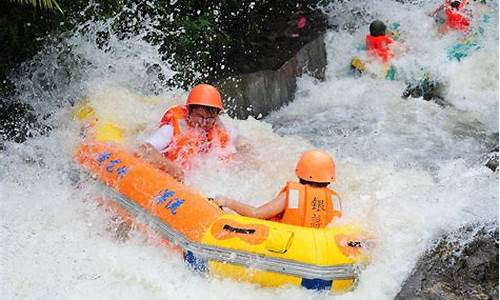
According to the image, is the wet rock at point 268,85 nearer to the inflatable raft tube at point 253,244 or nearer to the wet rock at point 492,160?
the wet rock at point 492,160

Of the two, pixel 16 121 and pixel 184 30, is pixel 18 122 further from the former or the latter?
pixel 184 30

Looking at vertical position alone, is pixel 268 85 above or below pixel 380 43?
below

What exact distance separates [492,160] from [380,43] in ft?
11.2

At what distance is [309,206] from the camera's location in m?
4.60

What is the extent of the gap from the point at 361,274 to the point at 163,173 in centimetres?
181

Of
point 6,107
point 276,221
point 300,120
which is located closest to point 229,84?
point 300,120

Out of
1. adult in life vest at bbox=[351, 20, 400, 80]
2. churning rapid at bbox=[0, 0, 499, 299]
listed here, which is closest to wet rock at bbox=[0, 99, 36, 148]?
Answer: churning rapid at bbox=[0, 0, 499, 299]

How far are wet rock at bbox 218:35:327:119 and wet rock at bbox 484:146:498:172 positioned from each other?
278cm

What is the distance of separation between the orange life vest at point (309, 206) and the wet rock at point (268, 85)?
3.32 meters

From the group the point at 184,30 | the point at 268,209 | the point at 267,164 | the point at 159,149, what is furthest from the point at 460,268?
the point at 184,30

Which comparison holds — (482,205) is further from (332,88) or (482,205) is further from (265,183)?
→ (332,88)

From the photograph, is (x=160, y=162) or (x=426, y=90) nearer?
(x=160, y=162)

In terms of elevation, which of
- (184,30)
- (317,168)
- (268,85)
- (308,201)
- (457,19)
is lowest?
(268,85)

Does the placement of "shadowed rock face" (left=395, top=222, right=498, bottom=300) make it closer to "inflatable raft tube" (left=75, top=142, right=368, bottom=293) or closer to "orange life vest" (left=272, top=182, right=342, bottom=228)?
"inflatable raft tube" (left=75, top=142, right=368, bottom=293)
